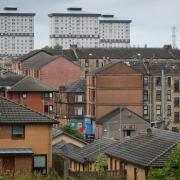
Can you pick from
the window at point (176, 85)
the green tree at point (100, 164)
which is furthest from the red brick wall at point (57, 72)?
the green tree at point (100, 164)

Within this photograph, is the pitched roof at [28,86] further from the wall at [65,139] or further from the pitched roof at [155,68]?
Result: the wall at [65,139]

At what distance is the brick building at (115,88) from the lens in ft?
316

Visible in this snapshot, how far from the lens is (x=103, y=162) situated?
41.8 m

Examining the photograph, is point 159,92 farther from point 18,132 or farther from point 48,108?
point 18,132

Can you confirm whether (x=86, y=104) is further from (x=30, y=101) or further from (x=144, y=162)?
(x=144, y=162)

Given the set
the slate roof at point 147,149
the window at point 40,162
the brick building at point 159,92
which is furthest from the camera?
the brick building at point 159,92

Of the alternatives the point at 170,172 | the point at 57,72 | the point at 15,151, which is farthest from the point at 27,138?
the point at 57,72

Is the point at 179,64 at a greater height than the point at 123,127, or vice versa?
the point at 179,64

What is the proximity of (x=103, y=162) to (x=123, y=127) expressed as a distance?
148 feet

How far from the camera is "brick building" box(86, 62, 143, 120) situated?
96375 mm

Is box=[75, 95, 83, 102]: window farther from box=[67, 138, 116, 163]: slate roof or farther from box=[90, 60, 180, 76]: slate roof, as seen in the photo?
box=[67, 138, 116, 163]: slate roof

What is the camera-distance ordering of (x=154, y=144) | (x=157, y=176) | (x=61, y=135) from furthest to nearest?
1. (x=61, y=135)
2. (x=154, y=144)
3. (x=157, y=176)

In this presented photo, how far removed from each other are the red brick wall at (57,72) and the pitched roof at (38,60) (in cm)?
105

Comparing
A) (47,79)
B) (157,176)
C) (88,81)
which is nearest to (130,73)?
(88,81)
